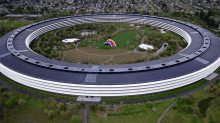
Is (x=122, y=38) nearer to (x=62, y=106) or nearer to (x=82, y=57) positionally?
(x=82, y=57)

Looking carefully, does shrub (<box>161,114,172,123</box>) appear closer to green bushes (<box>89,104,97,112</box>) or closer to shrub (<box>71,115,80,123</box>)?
green bushes (<box>89,104,97,112</box>)

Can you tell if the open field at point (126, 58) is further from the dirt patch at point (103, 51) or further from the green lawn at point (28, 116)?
the green lawn at point (28, 116)

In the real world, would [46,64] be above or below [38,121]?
above

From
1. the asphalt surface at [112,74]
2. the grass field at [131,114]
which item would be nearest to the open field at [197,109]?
the grass field at [131,114]

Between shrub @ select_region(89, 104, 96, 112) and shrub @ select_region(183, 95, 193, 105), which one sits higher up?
shrub @ select_region(183, 95, 193, 105)

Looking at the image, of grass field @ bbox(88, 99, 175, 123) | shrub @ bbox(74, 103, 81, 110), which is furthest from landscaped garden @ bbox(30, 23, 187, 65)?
grass field @ bbox(88, 99, 175, 123)

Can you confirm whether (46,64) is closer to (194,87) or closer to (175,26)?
(194,87)

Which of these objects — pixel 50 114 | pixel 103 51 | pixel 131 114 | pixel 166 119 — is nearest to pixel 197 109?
pixel 166 119

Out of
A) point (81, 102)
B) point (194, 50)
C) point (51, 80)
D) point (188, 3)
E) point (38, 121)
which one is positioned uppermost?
point (188, 3)

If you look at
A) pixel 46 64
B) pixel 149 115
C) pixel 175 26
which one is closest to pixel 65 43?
pixel 46 64
